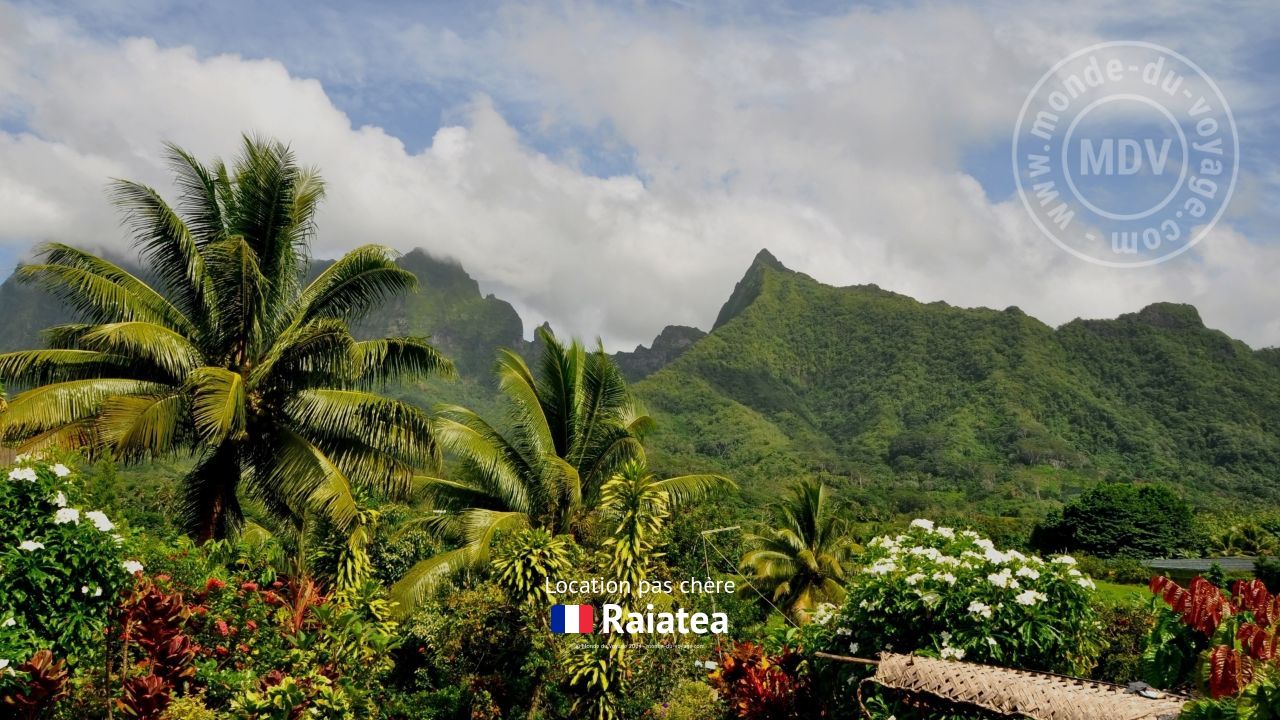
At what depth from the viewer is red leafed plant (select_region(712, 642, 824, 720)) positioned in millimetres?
7613

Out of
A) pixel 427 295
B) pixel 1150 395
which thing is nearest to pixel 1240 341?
pixel 1150 395

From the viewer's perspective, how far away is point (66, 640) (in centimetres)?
555

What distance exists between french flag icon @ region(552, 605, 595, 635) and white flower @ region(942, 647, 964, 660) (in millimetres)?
4583

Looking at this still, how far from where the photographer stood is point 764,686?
25.7 feet

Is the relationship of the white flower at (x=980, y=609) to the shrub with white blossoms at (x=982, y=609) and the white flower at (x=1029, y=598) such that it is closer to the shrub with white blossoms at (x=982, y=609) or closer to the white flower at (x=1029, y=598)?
the shrub with white blossoms at (x=982, y=609)

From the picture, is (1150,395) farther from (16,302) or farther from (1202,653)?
(16,302)

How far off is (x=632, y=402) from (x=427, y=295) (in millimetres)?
157284

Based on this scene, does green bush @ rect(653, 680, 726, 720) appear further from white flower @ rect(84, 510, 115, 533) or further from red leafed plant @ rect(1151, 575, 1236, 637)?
white flower @ rect(84, 510, 115, 533)

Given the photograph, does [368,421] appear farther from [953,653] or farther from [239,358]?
[953,653]

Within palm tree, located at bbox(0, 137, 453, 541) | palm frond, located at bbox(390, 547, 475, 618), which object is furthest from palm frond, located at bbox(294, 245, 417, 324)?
palm frond, located at bbox(390, 547, 475, 618)

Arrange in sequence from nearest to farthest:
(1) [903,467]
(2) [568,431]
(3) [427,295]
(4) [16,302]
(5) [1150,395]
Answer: (2) [568,431]
(1) [903,467]
(5) [1150,395]
(4) [16,302]
(3) [427,295]

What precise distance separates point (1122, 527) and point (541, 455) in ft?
157

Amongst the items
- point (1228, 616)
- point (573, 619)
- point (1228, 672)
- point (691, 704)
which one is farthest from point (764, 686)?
point (1228, 672)

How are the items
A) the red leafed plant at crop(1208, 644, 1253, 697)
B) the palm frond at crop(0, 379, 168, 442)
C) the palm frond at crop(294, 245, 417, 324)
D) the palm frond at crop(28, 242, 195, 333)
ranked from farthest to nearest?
the palm frond at crop(294, 245, 417, 324)
the palm frond at crop(28, 242, 195, 333)
the palm frond at crop(0, 379, 168, 442)
the red leafed plant at crop(1208, 644, 1253, 697)
